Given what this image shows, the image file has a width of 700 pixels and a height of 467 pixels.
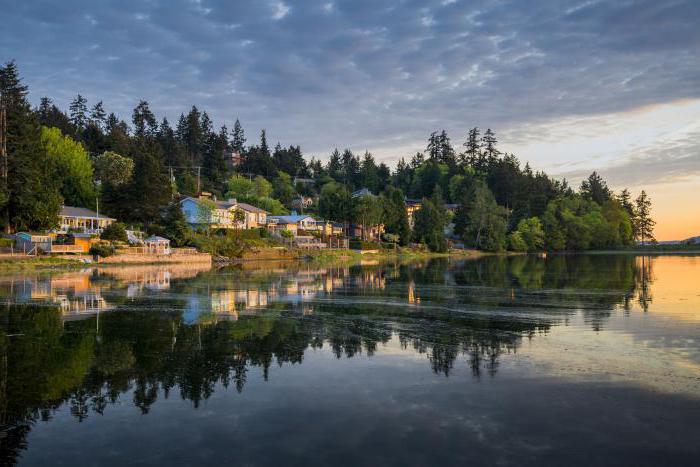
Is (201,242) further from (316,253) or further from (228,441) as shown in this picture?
(228,441)

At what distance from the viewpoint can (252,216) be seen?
3841 inches

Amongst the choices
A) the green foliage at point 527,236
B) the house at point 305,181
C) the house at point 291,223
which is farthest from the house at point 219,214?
the green foliage at point 527,236

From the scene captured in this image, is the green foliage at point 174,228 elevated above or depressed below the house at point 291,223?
below

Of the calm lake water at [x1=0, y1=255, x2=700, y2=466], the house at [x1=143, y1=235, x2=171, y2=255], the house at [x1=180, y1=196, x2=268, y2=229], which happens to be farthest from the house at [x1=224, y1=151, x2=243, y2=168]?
the calm lake water at [x1=0, y1=255, x2=700, y2=466]

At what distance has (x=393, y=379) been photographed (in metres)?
13.4

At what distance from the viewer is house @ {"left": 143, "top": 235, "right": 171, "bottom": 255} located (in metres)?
63.4

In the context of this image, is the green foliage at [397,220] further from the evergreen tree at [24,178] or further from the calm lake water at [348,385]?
the calm lake water at [348,385]

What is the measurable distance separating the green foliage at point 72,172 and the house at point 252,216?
23.6 metres

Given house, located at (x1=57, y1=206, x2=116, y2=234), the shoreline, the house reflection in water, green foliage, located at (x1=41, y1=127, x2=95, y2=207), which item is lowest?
the house reflection in water

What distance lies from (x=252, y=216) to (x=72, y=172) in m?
30.3

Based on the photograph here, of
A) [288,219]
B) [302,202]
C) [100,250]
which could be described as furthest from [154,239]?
[302,202]

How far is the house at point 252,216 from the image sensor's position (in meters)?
94.6

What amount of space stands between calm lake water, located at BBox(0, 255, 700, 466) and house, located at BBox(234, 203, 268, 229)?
226 feet

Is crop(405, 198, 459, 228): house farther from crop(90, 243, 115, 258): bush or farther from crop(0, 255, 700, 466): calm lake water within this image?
crop(0, 255, 700, 466): calm lake water
